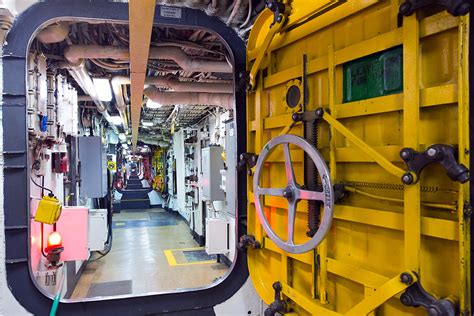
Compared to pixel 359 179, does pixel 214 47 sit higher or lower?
higher

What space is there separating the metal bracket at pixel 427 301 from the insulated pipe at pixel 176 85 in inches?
179

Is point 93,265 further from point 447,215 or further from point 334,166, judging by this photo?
point 447,215

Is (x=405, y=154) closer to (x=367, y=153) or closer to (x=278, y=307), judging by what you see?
(x=367, y=153)

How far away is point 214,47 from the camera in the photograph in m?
4.21

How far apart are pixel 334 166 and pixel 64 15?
2.15 meters

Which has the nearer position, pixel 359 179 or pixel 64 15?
pixel 359 179

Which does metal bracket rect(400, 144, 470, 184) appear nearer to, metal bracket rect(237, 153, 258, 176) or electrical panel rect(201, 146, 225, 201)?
metal bracket rect(237, 153, 258, 176)

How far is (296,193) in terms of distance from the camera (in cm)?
205

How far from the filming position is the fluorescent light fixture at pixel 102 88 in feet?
18.3

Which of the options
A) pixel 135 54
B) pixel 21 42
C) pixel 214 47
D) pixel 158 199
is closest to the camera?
pixel 135 54

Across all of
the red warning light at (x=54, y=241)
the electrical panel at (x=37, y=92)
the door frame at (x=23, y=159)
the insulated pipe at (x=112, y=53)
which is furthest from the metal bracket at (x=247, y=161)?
the insulated pipe at (x=112, y=53)

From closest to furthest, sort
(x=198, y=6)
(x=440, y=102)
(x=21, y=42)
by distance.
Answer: (x=440, y=102) → (x=21, y=42) → (x=198, y=6)

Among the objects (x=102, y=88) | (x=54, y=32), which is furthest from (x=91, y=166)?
(x=54, y=32)

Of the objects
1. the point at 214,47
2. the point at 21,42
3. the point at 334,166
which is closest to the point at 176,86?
the point at 214,47
